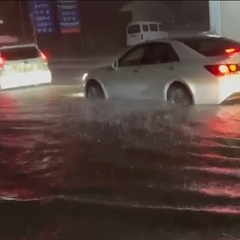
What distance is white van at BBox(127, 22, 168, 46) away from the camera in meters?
22.8

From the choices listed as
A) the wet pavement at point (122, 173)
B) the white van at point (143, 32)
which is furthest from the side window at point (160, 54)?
the white van at point (143, 32)

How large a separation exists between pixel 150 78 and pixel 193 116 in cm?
178

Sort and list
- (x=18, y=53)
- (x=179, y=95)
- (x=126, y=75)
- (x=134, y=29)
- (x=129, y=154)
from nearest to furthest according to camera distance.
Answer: (x=129, y=154)
(x=179, y=95)
(x=126, y=75)
(x=18, y=53)
(x=134, y=29)

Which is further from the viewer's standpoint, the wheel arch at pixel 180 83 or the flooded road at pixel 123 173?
the wheel arch at pixel 180 83

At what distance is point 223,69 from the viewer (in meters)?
12.1

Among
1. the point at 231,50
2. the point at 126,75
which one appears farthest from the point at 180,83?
the point at 126,75

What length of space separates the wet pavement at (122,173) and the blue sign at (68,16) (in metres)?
11.5

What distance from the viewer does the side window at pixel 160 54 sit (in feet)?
42.5

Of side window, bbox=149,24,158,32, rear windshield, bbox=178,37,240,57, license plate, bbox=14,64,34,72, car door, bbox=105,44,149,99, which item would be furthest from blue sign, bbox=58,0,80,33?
rear windshield, bbox=178,37,240,57

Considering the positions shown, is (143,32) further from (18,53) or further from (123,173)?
(123,173)

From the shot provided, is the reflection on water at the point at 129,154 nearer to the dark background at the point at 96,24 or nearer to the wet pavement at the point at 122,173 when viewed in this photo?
the wet pavement at the point at 122,173

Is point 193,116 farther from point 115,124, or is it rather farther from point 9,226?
point 9,226

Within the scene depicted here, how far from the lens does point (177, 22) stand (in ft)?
76.8

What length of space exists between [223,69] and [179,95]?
0.94 metres
